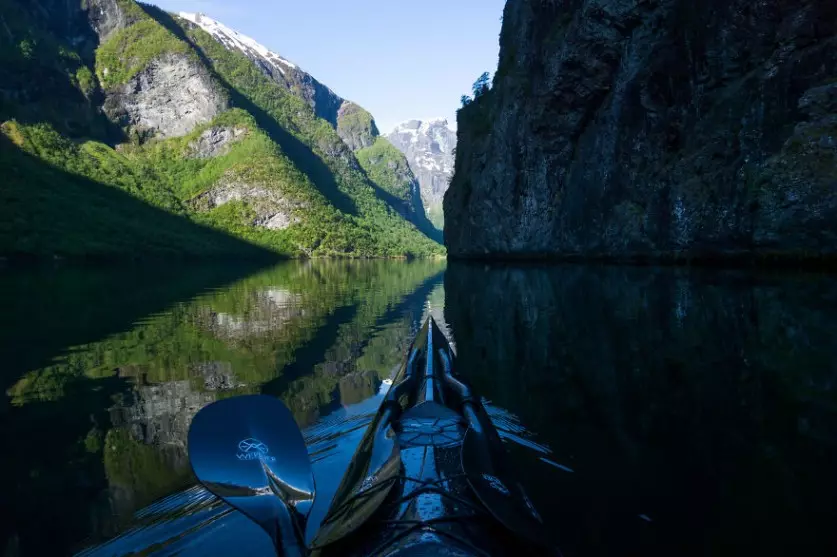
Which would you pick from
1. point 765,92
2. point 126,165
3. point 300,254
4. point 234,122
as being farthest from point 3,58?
point 765,92

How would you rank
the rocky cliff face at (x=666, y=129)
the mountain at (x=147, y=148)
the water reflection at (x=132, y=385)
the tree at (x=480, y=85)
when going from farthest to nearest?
the mountain at (x=147, y=148), the tree at (x=480, y=85), the rocky cliff face at (x=666, y=129), the water reflection at (x=132, y=385)

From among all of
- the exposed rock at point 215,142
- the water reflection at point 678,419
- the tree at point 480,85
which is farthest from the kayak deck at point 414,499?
the exposed rock at point 215,142

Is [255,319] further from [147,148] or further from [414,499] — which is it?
[147,148]

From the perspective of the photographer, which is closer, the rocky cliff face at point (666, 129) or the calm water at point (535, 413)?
the calm water at point (535, 413)

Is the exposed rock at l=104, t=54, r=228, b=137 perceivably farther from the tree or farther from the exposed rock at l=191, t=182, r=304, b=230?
the tree

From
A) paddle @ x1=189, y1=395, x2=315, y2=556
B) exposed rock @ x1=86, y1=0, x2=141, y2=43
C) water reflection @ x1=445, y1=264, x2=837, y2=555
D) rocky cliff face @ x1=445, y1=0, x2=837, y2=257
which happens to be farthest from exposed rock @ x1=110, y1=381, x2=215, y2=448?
exposed rock @ x1=86, y1=0, x2=141, y2=43

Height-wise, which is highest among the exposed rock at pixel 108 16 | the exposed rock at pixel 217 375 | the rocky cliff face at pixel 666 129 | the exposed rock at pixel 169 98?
the exposed rock at pixel 108 16

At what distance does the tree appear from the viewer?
58.6m

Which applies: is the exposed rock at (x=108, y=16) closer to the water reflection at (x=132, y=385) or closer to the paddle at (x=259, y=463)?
the water reflection at (x=132, y=385)

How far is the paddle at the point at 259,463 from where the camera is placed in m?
3.16

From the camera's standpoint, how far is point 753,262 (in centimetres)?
2211

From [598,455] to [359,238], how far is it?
445ft

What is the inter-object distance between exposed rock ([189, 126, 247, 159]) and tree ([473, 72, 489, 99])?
106m

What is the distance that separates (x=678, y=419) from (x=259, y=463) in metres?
4.56
